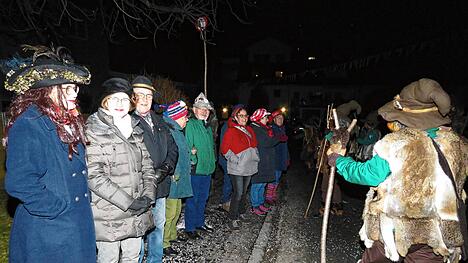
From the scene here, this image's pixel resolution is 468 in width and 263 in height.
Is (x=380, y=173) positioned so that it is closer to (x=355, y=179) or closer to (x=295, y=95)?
(x=355, y=179)

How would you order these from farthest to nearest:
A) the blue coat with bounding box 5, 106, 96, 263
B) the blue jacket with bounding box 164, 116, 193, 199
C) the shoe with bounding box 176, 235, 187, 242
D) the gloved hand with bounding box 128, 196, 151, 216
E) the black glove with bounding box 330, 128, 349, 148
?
the shoe with bounding box 176, 235, 187, 242, the blue jacket with bounding box 164, 116, 193, 199, the black glove with bounding box 330, 128, 349, 148, the gloved hand with bounding box 128, 196, 151, 216, the blue coat with bounding box 5, 106, 96, 263

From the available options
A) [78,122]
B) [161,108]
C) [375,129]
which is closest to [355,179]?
[78,122]

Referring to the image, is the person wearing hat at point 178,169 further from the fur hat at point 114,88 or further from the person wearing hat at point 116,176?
the fur hat at point 114,88

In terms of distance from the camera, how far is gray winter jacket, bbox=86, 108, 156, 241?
3.03m

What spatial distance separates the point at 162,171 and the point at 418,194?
2.63 metres

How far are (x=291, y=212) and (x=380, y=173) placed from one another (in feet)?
14.1

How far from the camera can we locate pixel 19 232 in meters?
2.54

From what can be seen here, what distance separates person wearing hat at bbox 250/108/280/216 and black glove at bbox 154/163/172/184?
2.82 m

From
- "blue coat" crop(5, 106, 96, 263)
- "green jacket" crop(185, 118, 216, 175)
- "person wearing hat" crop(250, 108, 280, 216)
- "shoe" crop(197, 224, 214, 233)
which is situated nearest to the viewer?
"blue coat" crop(5, 106, 96, 263)

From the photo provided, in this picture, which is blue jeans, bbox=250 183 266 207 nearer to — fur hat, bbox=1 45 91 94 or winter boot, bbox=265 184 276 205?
winter boot, bbox=265 184 276 205

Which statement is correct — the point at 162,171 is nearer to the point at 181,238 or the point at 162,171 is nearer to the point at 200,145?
the point at 200,145

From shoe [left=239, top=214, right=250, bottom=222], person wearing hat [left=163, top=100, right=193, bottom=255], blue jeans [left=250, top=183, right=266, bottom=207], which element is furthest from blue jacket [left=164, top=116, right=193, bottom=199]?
blue jeans [left=250, top=183, right=266, bottom=207]

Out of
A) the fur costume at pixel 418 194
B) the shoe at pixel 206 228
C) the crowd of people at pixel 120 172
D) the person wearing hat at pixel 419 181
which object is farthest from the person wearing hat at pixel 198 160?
the fur costume at pixel 418 194

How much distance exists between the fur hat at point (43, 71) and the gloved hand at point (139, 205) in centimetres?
115
